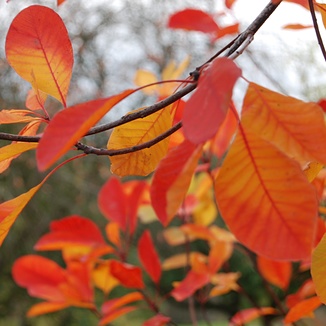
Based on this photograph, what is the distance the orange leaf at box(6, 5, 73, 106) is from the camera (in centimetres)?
31

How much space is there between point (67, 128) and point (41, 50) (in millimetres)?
125

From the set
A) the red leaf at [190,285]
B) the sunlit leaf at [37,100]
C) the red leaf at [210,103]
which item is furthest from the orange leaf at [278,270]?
the red leaf at [210,103]

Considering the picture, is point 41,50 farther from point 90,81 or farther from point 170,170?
point 90,81

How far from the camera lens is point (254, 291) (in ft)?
10.2

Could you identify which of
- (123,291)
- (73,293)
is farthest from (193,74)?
(123,291)

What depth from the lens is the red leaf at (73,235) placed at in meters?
0.76

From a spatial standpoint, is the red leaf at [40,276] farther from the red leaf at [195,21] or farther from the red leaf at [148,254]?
the red leaf at [195,21]

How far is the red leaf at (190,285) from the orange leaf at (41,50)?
0.44 m

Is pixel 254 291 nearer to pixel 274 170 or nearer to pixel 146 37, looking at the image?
pixel 146 37

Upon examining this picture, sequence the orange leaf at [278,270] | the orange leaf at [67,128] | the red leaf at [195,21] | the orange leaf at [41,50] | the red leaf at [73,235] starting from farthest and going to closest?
the orange leaf at [278,270] → the red leaf at [73,235] → the red leaf at [195,21] → the orange leaf at [41,50] → the orange leaf at [67,128]

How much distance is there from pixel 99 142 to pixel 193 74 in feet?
5.98

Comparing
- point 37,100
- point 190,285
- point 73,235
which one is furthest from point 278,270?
point 37,100

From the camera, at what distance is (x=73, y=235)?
768mm

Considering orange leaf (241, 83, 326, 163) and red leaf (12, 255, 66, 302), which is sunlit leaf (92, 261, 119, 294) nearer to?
red leaf (12, 255, 66, 302)
